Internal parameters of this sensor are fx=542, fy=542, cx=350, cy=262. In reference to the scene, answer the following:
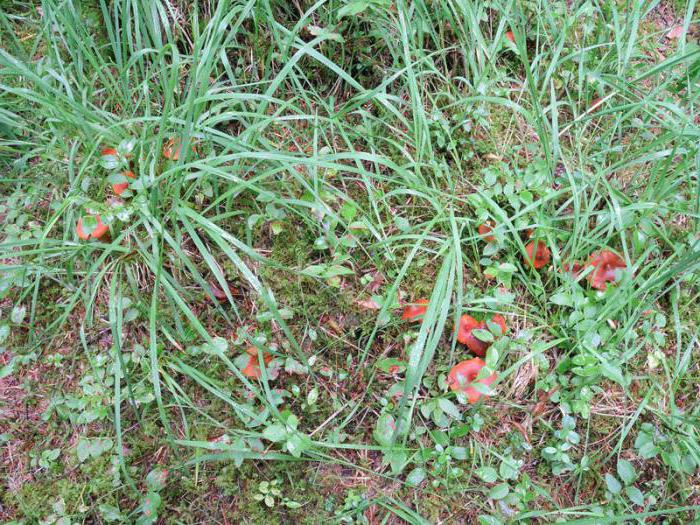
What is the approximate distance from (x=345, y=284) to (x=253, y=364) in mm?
538

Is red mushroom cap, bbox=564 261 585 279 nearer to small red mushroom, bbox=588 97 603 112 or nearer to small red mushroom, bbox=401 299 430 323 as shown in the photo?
small red mushroom, bbox=401 299 430 323

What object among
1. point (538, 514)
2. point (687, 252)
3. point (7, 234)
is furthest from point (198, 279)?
point (687, 252)

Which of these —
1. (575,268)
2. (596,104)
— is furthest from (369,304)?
(596,104)

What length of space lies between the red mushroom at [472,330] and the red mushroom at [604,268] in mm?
467

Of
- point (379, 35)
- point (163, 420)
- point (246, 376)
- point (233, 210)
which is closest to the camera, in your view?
point (163, 420)

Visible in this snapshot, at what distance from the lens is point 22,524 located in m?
2.17

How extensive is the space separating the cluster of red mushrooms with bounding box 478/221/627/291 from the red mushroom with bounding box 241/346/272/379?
3.60ft

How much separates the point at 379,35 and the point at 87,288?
1890 mm

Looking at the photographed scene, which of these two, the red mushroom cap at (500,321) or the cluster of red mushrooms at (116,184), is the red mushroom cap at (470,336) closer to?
the red mushroom cap at (500,321)

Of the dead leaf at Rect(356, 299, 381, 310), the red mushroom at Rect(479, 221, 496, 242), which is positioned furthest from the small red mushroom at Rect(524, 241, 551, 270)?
the dead leaf at Rect(356, 299, 381, 310)

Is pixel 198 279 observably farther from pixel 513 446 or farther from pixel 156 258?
pixel 513 446

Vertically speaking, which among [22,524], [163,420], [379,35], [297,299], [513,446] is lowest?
[22,524]

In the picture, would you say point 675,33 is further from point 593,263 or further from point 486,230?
point 486,230

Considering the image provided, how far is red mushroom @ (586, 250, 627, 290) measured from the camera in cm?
244
